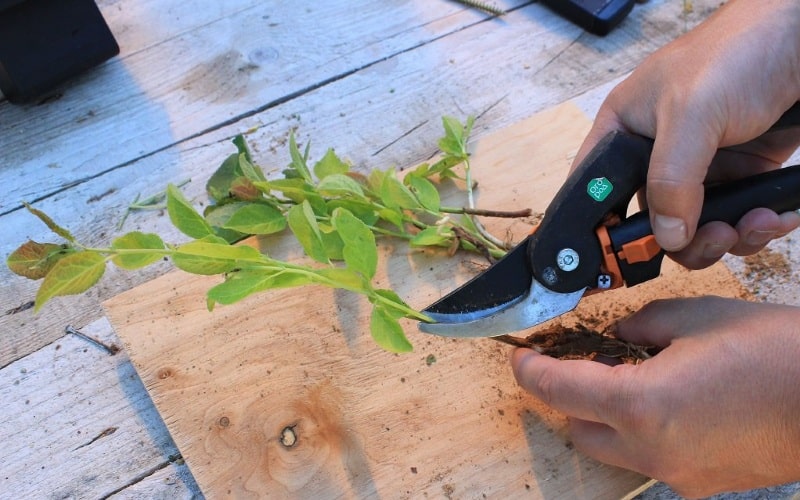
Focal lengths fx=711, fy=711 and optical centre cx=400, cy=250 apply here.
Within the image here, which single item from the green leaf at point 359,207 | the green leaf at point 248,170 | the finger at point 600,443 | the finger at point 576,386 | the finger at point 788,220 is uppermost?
the green leaf at point 248,170

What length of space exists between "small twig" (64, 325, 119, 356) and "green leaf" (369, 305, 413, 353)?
0.48 meters

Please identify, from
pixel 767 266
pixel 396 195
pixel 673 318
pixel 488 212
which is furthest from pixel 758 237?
pixel 396 195

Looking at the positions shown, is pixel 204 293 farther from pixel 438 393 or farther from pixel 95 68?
pixel 95 68

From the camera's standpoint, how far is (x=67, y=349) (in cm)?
107

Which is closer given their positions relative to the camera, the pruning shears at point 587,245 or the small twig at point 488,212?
the pruning shears at point 587,245

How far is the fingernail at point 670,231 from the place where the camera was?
80cm

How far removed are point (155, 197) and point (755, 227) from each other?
3.02 ft

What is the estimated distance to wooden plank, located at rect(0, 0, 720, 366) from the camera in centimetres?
123

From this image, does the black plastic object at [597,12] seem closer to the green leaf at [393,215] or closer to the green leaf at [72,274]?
the green leaf at [393,215]

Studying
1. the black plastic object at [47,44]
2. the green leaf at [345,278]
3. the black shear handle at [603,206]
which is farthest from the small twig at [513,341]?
the black plastic object at [47,44]

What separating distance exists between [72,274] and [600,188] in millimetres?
591

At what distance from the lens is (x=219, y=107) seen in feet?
4.36

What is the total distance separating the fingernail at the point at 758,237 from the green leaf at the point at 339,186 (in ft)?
1.65

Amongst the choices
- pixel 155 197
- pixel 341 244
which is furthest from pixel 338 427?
pixel 155 197
